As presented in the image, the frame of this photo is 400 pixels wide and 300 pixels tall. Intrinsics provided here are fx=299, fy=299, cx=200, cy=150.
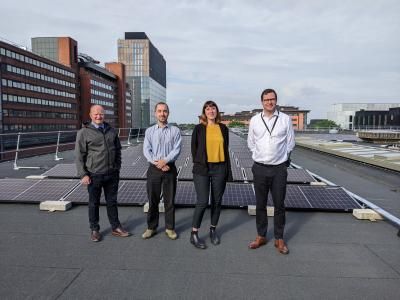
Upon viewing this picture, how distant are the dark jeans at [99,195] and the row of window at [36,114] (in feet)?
232

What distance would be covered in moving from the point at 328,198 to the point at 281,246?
2.38 metres

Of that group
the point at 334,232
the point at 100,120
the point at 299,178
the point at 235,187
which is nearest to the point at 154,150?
the point at 100,120

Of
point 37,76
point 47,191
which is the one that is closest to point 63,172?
point 47,191

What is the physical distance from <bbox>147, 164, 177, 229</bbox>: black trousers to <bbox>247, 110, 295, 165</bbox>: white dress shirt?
4.08 feet

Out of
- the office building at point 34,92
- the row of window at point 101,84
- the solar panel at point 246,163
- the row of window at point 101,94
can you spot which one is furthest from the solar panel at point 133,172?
the row of window at point 101,84

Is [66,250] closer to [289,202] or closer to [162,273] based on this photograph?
[162,273]

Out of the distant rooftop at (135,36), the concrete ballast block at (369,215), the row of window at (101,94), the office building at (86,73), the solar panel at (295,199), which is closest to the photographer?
the concrete ballast block at (369,215)

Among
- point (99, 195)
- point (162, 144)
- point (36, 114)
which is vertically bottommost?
point (99, 195)

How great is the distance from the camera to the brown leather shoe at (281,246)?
3779 mm

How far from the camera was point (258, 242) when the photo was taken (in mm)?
3963

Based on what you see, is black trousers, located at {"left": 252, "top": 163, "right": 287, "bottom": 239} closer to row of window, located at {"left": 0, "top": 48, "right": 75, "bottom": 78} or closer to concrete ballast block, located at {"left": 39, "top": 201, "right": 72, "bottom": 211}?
A: concrete ballast block, located at {"left": 39, "top": 201, "right": 72, "bottom": 211}

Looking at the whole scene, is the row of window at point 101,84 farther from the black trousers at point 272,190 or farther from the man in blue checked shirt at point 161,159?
the black trousers at point 272,190

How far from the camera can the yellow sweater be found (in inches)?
158

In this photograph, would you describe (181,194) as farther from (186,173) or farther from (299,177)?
(299,177)
